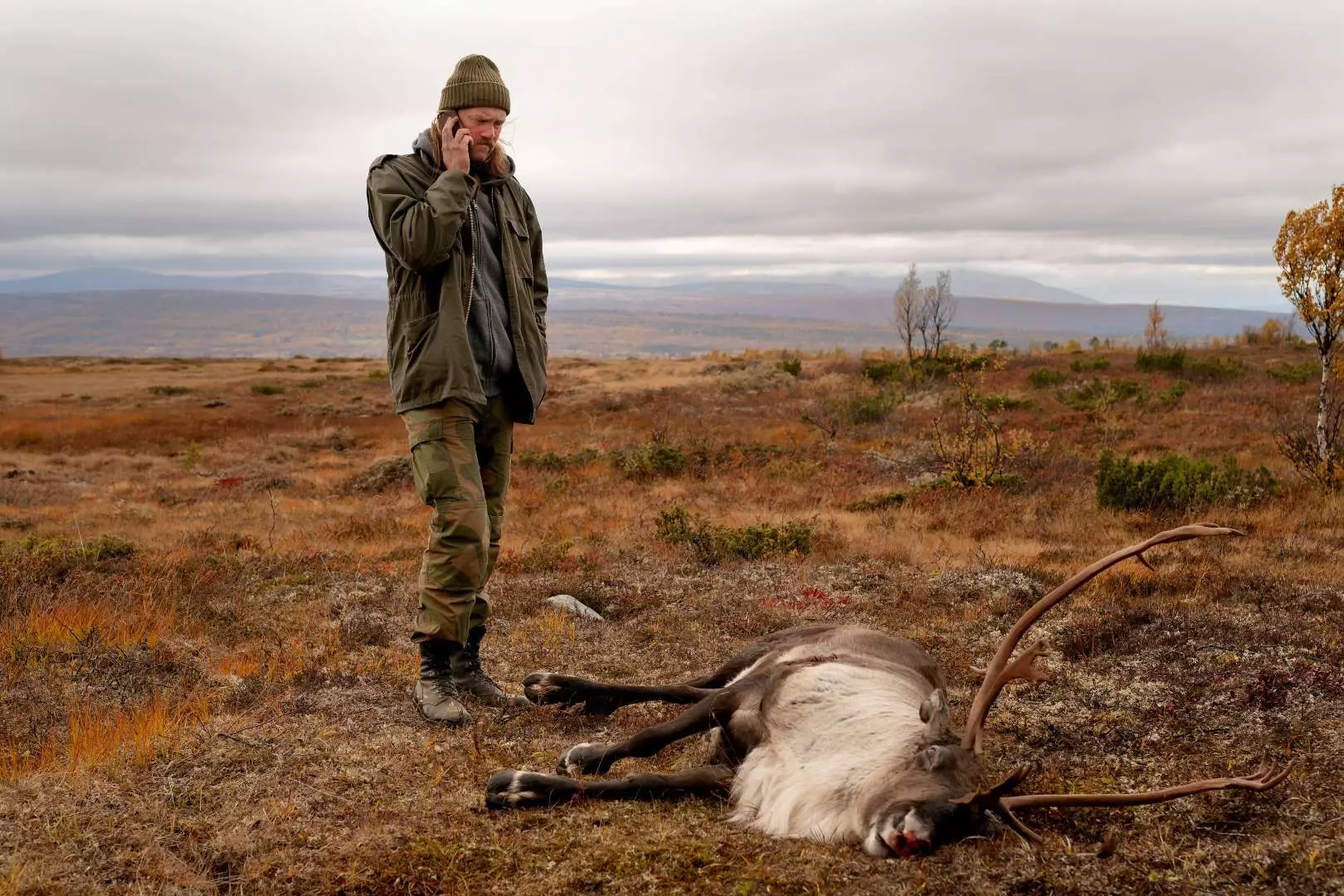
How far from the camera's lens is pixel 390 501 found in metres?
13.2

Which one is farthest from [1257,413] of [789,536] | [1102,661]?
[1102,661]

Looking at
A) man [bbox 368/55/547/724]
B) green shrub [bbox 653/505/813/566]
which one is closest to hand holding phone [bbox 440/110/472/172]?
man [bbox 368/55/547/724]

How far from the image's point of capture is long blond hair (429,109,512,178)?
483cm

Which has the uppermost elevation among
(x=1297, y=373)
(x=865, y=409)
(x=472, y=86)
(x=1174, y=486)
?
(x=472, y=86)

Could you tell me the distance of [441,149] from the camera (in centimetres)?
488

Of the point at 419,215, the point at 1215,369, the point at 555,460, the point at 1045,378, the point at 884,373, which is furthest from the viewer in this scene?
the point at 884,373

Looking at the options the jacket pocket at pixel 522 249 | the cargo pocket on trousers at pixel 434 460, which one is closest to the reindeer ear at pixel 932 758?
the cargo pocket on trousers at pixel 434 460

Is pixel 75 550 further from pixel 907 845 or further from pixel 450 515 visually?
pixel 907 845

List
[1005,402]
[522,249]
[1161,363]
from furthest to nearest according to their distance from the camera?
1. [1161,363]
2. [1005,402]
3. [522,249]

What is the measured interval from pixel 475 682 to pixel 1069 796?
312 cm

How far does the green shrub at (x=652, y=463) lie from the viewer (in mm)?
14094

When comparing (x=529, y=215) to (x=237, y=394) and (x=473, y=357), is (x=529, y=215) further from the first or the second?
(x=237, y=394)

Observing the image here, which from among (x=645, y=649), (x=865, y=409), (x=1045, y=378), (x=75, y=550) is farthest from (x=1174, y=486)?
(x=1045, y=378)

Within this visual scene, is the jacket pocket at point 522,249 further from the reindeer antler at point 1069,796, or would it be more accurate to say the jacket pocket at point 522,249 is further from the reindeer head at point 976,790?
the reindeer antler at point 1069,796
